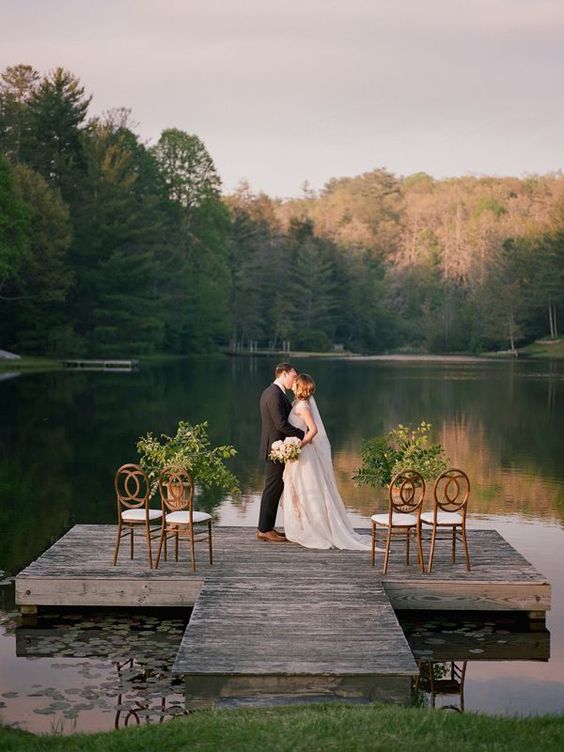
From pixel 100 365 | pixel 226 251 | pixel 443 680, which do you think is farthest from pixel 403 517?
pixel 226 251

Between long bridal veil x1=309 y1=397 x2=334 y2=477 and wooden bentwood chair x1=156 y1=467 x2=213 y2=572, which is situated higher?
long bridal veil x1=309 y1=397 x2=334 y2=477

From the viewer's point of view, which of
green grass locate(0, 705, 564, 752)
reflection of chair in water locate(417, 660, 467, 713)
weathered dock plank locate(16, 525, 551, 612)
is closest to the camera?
green grass locate(0, 705, 564, 752)

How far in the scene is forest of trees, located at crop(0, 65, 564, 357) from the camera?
63.2 m

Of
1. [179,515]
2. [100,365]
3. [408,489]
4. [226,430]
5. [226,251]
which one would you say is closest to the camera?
[179,515]

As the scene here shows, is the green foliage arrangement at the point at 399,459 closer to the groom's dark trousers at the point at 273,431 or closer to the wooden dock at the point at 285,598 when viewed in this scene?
the wooden dock at the point at 285,598

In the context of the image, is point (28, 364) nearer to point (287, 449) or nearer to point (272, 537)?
point (272, 537)

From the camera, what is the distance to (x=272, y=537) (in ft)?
38.3

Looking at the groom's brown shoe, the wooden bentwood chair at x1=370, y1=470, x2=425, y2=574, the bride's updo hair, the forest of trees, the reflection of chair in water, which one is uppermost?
the forest of trees

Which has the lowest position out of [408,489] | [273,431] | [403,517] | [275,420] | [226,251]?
[403,517]

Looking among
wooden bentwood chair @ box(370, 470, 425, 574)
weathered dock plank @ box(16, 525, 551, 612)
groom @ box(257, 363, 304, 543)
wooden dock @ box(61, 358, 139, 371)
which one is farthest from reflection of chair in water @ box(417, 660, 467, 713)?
wooden dock @ box(61, 358, 139, 371)

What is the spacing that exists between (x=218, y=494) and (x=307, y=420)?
296 inches

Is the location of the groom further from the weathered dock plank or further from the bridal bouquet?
the weathered dock plank

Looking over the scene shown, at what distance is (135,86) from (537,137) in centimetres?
6480

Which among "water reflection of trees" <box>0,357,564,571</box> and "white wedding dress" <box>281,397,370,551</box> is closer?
"white wedding dress" <box>281,397,370,551</box>
